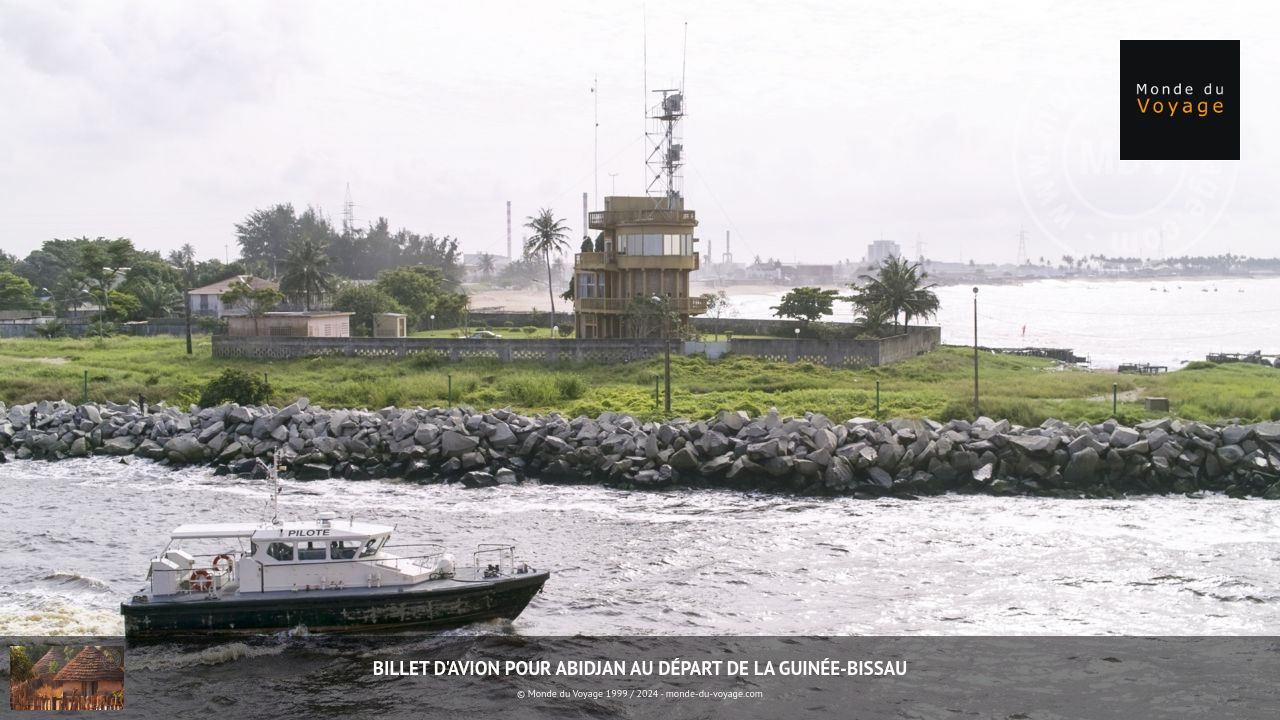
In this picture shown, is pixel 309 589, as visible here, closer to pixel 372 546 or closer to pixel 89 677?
pixel 372 546

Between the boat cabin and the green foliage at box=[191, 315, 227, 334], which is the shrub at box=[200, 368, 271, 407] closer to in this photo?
the boat cabin

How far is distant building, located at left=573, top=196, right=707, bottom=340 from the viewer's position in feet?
255

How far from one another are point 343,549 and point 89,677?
622 centimetres

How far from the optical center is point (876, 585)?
32.4 meters

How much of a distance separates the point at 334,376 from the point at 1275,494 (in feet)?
157

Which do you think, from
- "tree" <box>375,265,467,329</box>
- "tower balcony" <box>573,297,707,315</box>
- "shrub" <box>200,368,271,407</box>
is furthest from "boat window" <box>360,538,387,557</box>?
"tree" <box>375,265,467,329</box>

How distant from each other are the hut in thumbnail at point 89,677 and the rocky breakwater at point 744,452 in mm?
19391

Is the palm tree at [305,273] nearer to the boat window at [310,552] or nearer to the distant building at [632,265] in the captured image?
the distant building at [632,265]

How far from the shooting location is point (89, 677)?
87.2 ft

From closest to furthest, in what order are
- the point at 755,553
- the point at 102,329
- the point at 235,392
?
the point at 755,553 < the point at 235,392 < the point at 102,329

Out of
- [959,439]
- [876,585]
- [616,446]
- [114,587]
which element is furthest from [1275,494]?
[114,587]

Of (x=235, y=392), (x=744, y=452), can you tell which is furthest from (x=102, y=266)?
(x=744, y=452)

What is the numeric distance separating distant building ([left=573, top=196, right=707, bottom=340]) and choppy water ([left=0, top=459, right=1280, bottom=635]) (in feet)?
115

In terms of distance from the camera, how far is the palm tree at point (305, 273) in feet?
343
